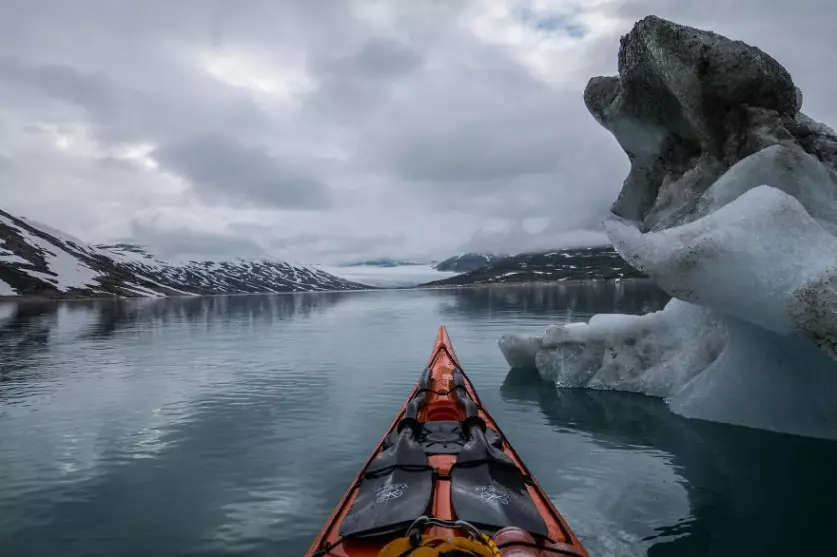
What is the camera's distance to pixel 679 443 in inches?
547

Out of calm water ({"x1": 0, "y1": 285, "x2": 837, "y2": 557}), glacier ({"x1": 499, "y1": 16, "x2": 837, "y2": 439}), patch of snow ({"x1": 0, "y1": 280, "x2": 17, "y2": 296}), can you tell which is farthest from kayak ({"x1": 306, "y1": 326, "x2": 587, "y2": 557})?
patch of snow ({"x1": 0, "y1": 280, "x2": 17, "y2": 296})

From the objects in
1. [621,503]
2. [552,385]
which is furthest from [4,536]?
[552,385]

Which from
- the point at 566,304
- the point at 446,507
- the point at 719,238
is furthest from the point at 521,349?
the point at 566,304

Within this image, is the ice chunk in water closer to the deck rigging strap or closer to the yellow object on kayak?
the deck rigging strap

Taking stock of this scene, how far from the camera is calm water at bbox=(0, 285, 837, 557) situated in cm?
909

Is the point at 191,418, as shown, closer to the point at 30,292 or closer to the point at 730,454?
the point at 730,454

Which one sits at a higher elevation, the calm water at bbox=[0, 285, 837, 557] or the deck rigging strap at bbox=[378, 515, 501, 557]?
the deck rigging strap at bbox=[378, 515, 501, 557]

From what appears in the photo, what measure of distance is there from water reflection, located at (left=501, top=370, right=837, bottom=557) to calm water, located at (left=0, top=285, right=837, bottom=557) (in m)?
0.05

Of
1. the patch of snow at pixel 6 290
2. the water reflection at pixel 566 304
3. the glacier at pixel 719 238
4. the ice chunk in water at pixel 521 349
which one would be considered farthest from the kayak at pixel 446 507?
the patch of snow at pixel 6 290

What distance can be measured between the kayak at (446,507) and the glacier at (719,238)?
5704 mm

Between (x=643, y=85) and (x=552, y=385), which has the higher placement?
(x=643, y=85)

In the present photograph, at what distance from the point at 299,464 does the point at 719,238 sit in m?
11.3

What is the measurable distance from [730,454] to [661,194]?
866 cm

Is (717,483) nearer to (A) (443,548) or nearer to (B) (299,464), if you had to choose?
(A) (443,548)
